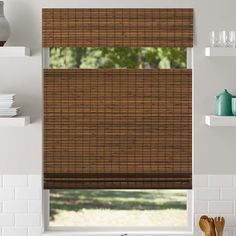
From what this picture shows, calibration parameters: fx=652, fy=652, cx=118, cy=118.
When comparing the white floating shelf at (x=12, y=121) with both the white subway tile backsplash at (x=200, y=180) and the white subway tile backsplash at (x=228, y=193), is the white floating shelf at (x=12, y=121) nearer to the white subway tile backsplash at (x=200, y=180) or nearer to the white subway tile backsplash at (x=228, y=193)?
the white subway tile backsplash at (x=200, y=180)

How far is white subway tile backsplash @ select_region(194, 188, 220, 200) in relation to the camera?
15.6ft

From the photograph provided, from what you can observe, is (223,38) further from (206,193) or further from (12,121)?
(12,121)

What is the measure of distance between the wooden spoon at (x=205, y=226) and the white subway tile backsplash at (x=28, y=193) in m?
1.18

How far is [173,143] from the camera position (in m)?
4.77

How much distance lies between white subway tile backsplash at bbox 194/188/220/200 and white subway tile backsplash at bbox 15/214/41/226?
3.85 ft

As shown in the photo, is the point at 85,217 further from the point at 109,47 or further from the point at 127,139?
the point at 109,47

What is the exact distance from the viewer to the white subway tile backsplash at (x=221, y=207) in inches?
188

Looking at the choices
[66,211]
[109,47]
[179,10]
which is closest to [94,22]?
[109,47]

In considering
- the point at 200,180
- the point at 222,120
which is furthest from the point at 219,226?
the point at 222,120

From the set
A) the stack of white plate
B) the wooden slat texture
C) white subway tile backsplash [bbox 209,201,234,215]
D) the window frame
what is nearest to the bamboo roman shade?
the wooden slat texture

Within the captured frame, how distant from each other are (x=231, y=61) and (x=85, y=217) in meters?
1.59

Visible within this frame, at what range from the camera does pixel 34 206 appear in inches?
188

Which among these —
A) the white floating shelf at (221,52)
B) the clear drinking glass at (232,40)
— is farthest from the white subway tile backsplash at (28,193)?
the clear drinking glass at (232,40)

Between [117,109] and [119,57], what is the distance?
16.2 inches
